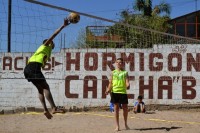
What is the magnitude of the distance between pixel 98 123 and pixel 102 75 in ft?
12.8

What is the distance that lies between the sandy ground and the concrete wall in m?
1.00

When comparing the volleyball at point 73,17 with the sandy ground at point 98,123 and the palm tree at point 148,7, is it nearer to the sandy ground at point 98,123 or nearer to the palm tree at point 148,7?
the sandy ground at point 98,123

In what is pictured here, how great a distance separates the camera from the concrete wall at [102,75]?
15.6m

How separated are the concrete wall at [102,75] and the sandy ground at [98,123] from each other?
996 millimetres

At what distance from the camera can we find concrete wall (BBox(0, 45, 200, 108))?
15.6 meters

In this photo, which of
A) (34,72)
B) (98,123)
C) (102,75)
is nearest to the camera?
(34,72)

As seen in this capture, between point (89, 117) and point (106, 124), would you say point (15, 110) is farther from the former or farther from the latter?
point (106, 124)

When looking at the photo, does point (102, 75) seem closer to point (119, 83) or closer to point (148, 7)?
point (119, 83)

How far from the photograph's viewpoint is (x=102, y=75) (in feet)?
51.9

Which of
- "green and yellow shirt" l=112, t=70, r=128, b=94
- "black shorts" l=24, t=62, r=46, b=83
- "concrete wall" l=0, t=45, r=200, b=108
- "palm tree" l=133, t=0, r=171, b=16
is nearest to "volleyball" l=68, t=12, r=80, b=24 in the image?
"black shorts" l=24, t=62, r=46, b=83

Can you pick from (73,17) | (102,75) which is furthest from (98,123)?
(73,17)

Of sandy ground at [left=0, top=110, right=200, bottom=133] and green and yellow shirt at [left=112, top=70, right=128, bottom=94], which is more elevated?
green and yellow shirt at [left=112, top=70, right=128, bottom=94]

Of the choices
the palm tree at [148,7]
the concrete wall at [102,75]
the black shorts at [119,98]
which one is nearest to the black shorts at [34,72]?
the black shorts at [119,98]

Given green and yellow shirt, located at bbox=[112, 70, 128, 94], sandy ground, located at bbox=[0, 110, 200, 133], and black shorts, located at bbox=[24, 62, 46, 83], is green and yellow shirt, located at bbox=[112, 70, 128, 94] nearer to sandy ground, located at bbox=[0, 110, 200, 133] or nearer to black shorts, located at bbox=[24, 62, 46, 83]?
sandy ground, located at bbox=[0, 110, 200, 133]
